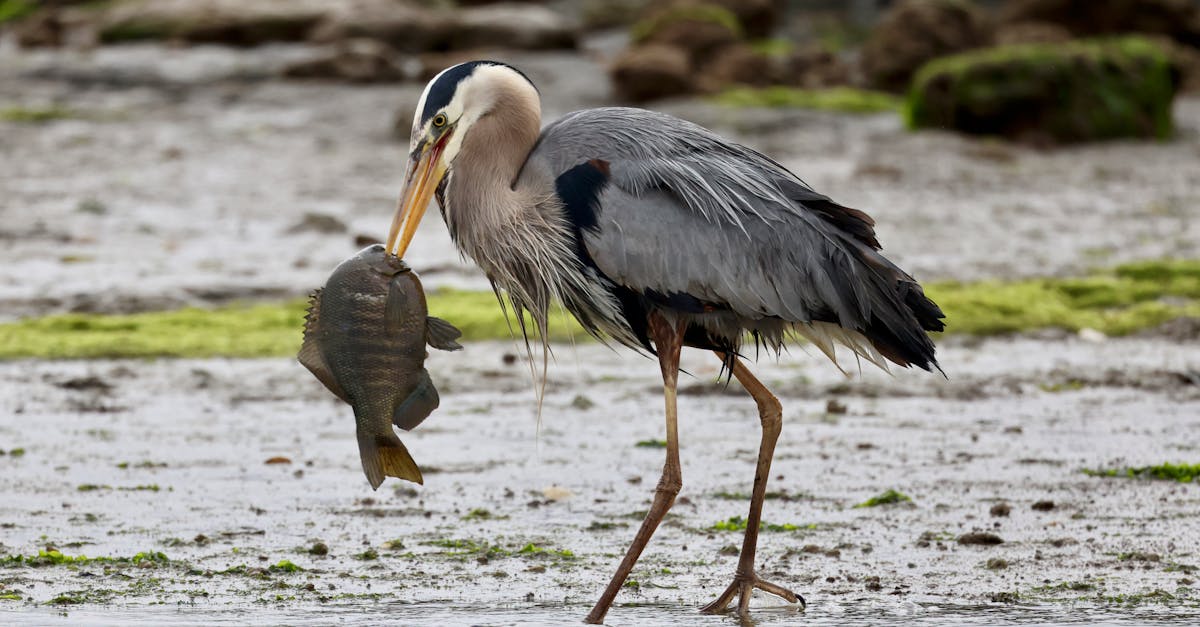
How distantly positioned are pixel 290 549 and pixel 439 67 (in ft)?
51.8

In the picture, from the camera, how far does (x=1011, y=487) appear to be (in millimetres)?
6992

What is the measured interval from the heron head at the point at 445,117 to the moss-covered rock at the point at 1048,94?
13.1 meters

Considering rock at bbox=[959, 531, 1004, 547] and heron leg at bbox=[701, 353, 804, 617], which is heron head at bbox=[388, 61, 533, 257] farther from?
rock at bbox=[959, 531, 1004, 547]

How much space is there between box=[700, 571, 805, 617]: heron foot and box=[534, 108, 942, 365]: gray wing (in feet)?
2.75

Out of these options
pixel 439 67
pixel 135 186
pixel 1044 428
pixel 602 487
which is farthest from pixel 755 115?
pixel 602 487

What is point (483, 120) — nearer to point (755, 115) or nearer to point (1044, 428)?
point (1044, 428)

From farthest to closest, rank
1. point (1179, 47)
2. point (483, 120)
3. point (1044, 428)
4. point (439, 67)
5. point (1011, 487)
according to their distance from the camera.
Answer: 1. point (1179, 47)
2. point (439, 67)
3. point (1044, 428)
4. point (1011, 487)
5. point (483, 120)

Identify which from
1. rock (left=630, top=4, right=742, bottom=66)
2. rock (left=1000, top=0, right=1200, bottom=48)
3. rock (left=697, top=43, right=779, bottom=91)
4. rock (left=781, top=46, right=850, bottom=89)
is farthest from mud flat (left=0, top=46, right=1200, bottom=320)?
rock (left=1000, top=0, right=1200, bottom=48)

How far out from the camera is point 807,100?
20156 mm

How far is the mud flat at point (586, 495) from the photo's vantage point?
17.9ft

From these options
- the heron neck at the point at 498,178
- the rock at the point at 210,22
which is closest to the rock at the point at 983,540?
the heron neck at the point at 498,178

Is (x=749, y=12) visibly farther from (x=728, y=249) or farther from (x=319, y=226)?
(x=728, y=249)

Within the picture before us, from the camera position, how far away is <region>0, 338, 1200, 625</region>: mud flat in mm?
5469

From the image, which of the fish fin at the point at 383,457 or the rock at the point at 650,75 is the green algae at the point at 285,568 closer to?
the fish fin at the point at 383,457
